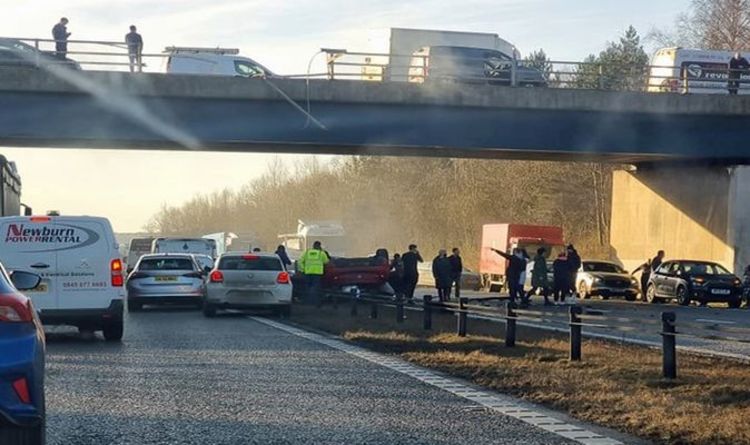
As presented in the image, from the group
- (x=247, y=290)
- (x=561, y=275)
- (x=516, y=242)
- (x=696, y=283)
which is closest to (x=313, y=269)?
(x=247, y=290)

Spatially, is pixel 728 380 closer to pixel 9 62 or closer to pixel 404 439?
pixel 404 439

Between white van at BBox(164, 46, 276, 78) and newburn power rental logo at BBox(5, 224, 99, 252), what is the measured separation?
55.5 feet

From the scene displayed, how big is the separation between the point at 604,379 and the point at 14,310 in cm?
773

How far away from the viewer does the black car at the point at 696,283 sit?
3791 centimetres

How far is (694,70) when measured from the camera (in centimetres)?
4053

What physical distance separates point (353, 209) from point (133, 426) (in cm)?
8807

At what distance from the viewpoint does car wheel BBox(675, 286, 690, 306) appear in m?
38.5

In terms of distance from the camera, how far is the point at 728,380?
13172 millimetres

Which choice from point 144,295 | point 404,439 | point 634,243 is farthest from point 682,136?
point 404,439

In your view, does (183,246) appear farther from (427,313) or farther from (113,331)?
(113,331)

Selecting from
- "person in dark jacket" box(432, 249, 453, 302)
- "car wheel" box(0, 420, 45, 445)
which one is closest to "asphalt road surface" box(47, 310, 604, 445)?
"car wheel" box(0, 420, 45, 445)

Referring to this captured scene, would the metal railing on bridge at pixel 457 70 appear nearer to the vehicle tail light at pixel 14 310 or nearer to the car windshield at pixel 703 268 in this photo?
the car windshield at pixel 703 268

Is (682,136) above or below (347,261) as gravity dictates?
above

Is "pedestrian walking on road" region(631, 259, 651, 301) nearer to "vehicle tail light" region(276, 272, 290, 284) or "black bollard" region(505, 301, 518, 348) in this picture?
"vehicle tail light" region(276, 272, 290, 284)
